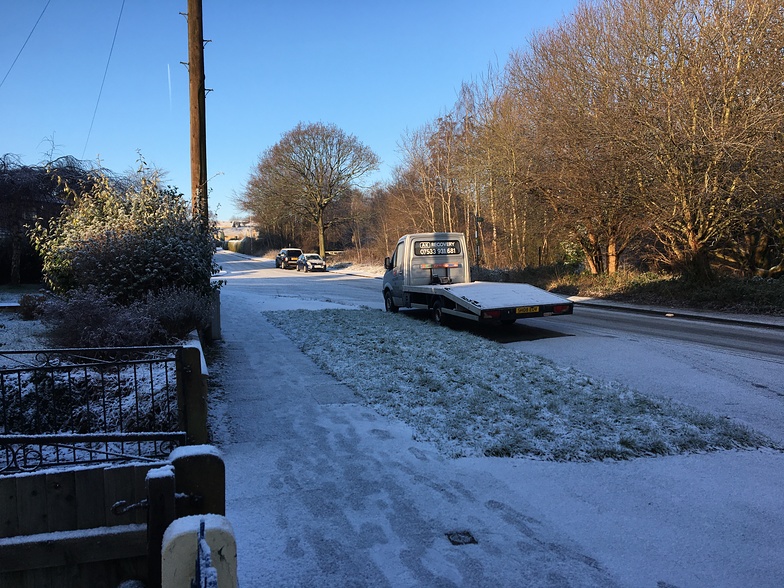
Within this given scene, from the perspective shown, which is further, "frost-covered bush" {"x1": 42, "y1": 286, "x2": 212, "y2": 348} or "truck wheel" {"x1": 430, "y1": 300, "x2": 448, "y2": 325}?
"truck wheel" {"x1": 430, "y1": 300, "x2": 448, "y2": 325}

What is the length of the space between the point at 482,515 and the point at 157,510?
235 centimetres

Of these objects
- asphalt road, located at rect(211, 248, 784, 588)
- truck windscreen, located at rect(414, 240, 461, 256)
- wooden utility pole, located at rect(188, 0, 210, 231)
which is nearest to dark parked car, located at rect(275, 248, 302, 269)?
truck windscreen, located at rect(414, 240, 461, 256)

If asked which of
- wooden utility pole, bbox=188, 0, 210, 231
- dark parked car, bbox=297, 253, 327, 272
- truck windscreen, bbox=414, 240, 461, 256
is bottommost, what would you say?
dark parked car, bbox=297, 253, 327, 272

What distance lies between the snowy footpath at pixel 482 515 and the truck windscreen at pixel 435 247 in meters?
9.69

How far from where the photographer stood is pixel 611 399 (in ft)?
20.9

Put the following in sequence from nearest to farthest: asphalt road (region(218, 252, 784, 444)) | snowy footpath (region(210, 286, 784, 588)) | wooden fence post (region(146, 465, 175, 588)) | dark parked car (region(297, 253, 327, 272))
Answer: wooden fence post (region(146, 465, 175, 588)), snowy footpath (region(210, 286, 784, 588)), asphalt road (region(218, 252, 784, 444)), dark parked car (region(297, 253, 327, 272))

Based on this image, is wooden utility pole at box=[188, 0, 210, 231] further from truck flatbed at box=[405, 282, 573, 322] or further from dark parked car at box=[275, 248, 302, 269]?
dark parked car at box=[275, 248, 302, 269]

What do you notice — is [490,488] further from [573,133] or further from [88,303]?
[573,133]

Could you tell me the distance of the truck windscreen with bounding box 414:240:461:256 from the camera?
1506 cm

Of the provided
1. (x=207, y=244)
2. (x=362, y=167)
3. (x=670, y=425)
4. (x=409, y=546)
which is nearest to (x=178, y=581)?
(x=409, y=546)

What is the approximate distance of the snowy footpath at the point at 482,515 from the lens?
10.4 feet

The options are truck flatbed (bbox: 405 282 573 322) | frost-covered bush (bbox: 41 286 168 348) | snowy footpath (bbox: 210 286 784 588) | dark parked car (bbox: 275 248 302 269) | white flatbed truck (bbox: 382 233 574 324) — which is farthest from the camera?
dark parked car (bbox: 275 248 302 269)

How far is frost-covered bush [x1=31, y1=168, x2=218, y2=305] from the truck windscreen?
607 centimetres

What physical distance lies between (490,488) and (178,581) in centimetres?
278
